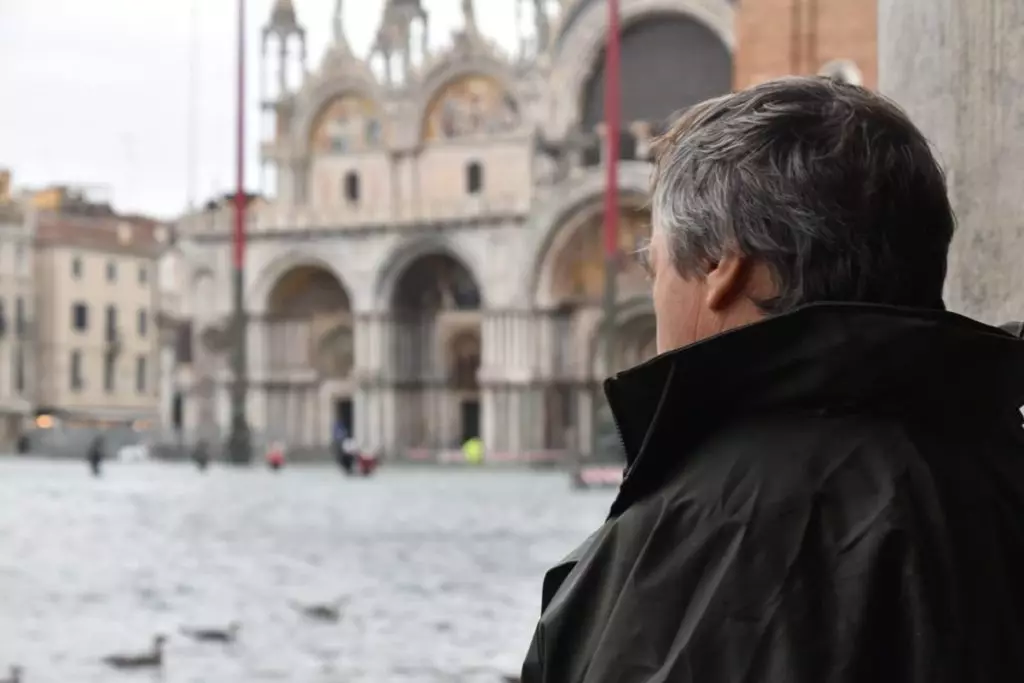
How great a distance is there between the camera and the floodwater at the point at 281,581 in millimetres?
7562

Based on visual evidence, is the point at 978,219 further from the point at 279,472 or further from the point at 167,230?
Result: the point at 167,230

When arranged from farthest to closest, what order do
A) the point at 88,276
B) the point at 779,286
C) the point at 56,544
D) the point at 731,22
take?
the point at 88,276, the point at 731,22, the point at 56,544, the point at 779,286

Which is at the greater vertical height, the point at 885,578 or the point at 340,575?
the point at 885,578

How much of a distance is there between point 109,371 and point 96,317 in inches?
104

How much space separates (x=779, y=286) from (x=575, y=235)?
45.2m

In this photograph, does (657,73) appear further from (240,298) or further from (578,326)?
(240,298)

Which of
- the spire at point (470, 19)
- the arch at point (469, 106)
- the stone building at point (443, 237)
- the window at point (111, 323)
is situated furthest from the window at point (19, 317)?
the spire at point (470, 19)

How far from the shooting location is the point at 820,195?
5.49 ft

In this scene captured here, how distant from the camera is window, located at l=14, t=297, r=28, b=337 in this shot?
232 feet

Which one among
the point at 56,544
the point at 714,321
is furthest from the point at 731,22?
the point at 714,321

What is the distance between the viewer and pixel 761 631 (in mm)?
1571

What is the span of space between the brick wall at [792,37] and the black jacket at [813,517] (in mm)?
17802

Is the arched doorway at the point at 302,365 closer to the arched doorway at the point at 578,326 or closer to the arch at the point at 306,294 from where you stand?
the arch at the point at 306,294

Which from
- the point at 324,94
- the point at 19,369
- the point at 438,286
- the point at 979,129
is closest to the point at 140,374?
the point at 19,369
